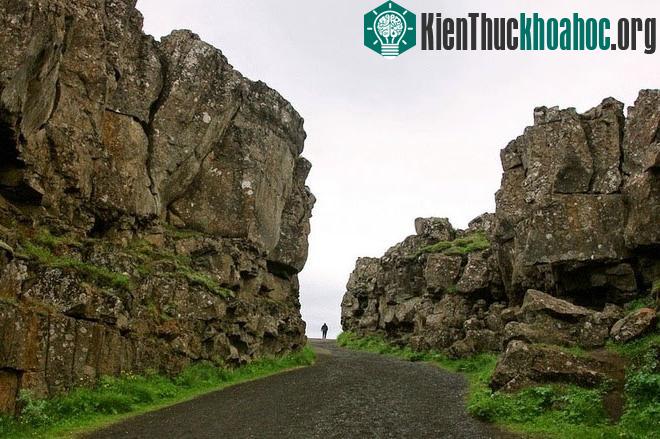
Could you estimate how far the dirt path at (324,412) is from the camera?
20.1 metres

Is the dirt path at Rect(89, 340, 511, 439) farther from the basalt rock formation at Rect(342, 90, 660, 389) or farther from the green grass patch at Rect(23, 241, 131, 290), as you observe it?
the green grass patch at Rect(23, 241, 131, 290)

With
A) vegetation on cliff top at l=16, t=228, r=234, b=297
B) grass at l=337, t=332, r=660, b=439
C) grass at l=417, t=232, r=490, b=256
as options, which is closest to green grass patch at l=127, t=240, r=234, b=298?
vegetation on cliff top at l=16, t=228, r=234, b=297

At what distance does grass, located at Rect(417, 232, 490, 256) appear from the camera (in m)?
56.4

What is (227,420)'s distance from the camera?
2236 centimetres

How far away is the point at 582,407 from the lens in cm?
2016

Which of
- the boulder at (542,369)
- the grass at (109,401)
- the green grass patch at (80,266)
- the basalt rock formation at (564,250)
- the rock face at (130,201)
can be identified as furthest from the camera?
the basalt rock formation at (564,250)

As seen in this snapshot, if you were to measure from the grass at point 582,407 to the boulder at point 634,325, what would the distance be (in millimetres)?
413

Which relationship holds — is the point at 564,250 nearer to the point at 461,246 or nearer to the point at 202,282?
the point at 202,282

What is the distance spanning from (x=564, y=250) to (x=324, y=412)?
67.1 feet

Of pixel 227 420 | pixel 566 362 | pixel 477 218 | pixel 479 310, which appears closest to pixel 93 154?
pixel 227 420

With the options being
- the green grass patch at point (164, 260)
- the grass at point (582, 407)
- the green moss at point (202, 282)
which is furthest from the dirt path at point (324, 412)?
the green grass patch at point (164, 260)

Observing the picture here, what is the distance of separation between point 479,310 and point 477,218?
85.0 feet

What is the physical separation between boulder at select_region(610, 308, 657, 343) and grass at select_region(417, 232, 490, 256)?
28533mm

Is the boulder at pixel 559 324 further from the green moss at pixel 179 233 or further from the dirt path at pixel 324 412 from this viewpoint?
the green moss at pixel 179 233
